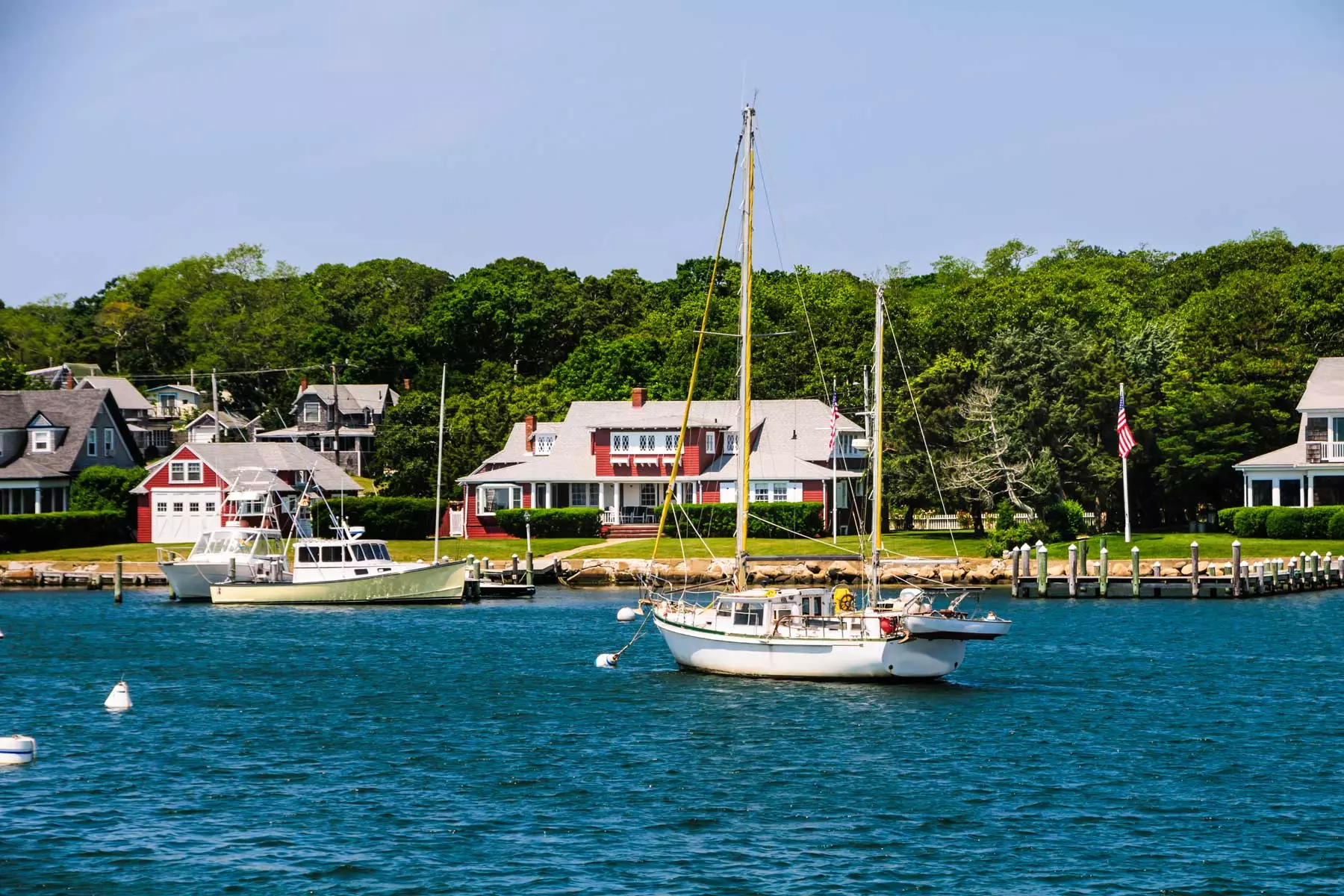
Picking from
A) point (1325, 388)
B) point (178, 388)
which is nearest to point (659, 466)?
point (1325, 388)

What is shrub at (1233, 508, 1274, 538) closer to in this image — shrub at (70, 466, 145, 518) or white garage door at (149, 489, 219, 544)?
white garage door at (149, 489, 219, 544)

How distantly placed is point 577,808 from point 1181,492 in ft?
222

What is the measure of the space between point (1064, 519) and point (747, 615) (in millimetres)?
42341

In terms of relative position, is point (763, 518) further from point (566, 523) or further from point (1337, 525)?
point (1337, 525)

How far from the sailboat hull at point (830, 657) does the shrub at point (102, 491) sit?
60.3 m

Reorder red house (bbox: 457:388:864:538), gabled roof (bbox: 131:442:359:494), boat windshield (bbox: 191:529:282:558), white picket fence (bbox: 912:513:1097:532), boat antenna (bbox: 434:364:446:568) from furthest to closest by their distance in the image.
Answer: gabled roof (bbox: 131:442:359:494), white picket fence (bbox: 912:513:1097:532), red house (bbox: 457:388:864:538), boat antenna (bbox: 434:364:446:568), boat windshield (bbox: 191:529:282:558)

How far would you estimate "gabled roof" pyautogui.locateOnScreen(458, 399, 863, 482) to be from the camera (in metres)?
91.1

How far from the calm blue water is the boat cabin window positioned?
1.65m

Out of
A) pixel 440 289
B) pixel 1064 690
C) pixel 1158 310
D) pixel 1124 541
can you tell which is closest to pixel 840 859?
pixel 1064 690

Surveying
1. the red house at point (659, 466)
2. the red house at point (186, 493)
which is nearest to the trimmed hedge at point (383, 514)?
the red house at point (186, 493)

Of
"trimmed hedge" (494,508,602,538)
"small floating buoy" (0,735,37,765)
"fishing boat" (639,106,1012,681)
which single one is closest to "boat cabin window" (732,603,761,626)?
"fishing boat" (639,106,1012,681)

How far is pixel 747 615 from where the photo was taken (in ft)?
139

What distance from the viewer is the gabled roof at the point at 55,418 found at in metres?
94.5

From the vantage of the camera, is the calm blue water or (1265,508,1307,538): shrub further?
(1265,508,1307,538): shrub
